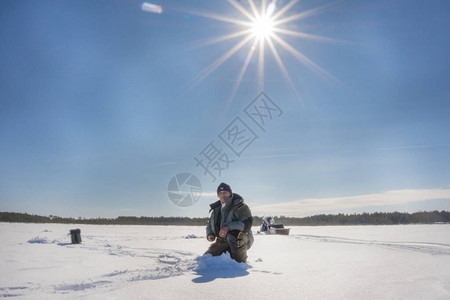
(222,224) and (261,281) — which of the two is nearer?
(261,281)

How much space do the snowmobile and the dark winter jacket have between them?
45.7 feet

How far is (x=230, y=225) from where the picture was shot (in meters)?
4.45

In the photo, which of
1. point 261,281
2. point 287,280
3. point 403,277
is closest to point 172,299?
point 261,281

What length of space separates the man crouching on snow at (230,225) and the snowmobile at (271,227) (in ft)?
45.7

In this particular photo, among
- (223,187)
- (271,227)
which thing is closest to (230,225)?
(223,187)

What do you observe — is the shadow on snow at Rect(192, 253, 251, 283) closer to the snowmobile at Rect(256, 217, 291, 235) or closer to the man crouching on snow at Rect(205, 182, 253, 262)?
the man crouching on snow at Rect(205, 182, 253, 262)

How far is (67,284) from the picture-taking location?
3.22m

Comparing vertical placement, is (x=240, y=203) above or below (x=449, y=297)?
above

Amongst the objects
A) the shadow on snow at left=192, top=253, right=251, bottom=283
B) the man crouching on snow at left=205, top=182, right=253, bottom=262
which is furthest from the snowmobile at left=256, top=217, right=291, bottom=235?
the shadow on snow at left=192, top=253, right=251, bottom=283

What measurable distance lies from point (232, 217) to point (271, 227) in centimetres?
1486

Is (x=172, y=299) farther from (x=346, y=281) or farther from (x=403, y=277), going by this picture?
(x=403, y=277)

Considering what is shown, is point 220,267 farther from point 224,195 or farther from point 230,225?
point 224,195

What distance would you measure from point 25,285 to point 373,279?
394 centimetres

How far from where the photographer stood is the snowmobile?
17852 mm
